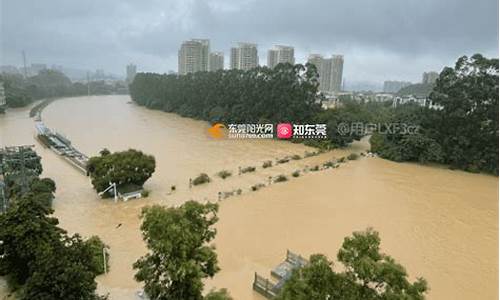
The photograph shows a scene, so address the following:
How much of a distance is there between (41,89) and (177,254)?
5854 centimetres

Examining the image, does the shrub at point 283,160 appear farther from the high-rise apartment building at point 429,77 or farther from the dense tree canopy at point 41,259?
the high-rise apartment building at point 429,77

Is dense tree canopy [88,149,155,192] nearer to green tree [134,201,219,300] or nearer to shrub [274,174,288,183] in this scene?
shrub [274,174,288,183]

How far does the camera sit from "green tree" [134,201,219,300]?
430cm

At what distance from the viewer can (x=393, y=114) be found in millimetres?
24188

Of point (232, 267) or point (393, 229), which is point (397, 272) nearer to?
point (232, 267)

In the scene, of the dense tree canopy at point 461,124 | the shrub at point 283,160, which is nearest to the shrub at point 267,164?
the shrub at point 283,160

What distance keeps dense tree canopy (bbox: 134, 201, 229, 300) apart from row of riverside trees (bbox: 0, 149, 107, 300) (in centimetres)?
108

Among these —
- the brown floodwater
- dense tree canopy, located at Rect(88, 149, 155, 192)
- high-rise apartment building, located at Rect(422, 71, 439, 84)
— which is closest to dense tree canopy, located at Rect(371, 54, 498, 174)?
the brown floodwater

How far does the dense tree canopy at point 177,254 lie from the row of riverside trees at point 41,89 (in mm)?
32551

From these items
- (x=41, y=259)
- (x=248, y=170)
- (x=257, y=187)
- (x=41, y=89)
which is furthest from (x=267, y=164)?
(x=41, y=89)

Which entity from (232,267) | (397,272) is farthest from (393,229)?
(397,272)

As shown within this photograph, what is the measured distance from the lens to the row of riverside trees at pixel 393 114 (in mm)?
16578

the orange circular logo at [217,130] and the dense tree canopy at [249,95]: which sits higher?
the dense tree canopy at [249,95]

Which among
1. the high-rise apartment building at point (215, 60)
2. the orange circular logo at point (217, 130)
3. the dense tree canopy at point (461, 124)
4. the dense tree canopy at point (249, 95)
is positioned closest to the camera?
the dense tree canopy at point (461, 124)
